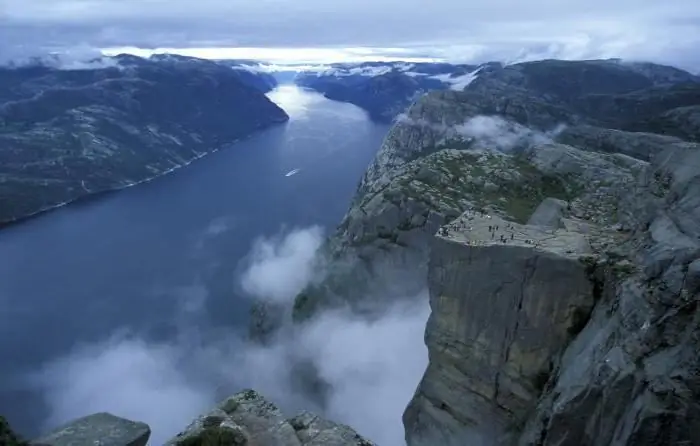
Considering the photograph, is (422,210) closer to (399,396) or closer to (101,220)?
(399,396)

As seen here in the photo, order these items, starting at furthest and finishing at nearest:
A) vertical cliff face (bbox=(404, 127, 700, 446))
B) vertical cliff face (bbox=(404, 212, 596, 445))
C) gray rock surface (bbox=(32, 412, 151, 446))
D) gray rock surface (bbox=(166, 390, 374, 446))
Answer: vertical cliff face (bbox=(404, 212, 596, 445)) < gray rock surface (bbox=(166, 390, 374, 446)) < gray rock surface (bbox=(32, 412, 151, 446)) < vertical cliff face (bbox=(404, 127, 700, 446))

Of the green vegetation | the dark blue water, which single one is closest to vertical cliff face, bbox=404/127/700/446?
the green vegetation

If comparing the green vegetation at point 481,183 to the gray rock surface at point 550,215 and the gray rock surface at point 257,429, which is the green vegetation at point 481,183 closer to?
the gray rock surface at point 550,215

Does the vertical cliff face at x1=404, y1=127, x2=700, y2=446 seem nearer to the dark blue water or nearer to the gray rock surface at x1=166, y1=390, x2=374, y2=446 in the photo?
the gray rock surface at x1=166, y1=390, x2=374, y2=446

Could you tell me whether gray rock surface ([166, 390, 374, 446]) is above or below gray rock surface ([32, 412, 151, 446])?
below

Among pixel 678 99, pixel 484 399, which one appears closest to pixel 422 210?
pixel 484 399

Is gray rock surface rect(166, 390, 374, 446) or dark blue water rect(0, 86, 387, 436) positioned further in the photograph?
A: dark blue water rect(0, 86, 387, 436)

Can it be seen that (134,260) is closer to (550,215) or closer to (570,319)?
(550,215)
